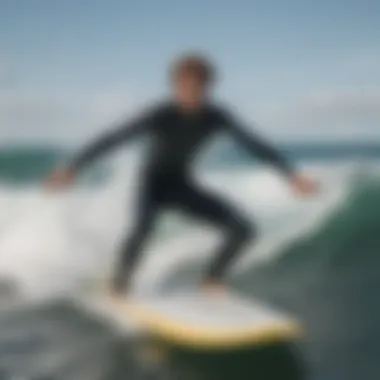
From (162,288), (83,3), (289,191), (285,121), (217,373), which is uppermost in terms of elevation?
(83,3)

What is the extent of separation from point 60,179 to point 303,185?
1.17 ft

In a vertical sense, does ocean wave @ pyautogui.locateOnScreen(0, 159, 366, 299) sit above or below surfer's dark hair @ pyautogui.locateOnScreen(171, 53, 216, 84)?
below

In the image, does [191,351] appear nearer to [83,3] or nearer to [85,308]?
[85,308]

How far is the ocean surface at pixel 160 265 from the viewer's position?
1.54m

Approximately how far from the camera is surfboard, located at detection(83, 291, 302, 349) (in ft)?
4.95

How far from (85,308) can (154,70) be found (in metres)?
0.37

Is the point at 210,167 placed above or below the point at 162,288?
above

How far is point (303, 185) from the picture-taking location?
1549mm

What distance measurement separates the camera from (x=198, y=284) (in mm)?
1563

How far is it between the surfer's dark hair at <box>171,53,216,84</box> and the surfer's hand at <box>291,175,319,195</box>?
0.19 meters

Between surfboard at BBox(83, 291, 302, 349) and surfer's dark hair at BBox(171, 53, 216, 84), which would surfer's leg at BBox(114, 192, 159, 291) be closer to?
surfboard at BBox(83, 291, 302, 349)

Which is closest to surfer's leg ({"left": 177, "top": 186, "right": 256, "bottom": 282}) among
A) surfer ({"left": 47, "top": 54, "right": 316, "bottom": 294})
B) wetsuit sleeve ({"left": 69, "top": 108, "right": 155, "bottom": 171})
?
surfer ({"left": 47, "top": 54, "right": 316, "bottom": 294})

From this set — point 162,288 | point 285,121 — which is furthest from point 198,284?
point 285,121

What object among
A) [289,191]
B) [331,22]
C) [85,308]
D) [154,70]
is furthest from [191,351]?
[331,22]
